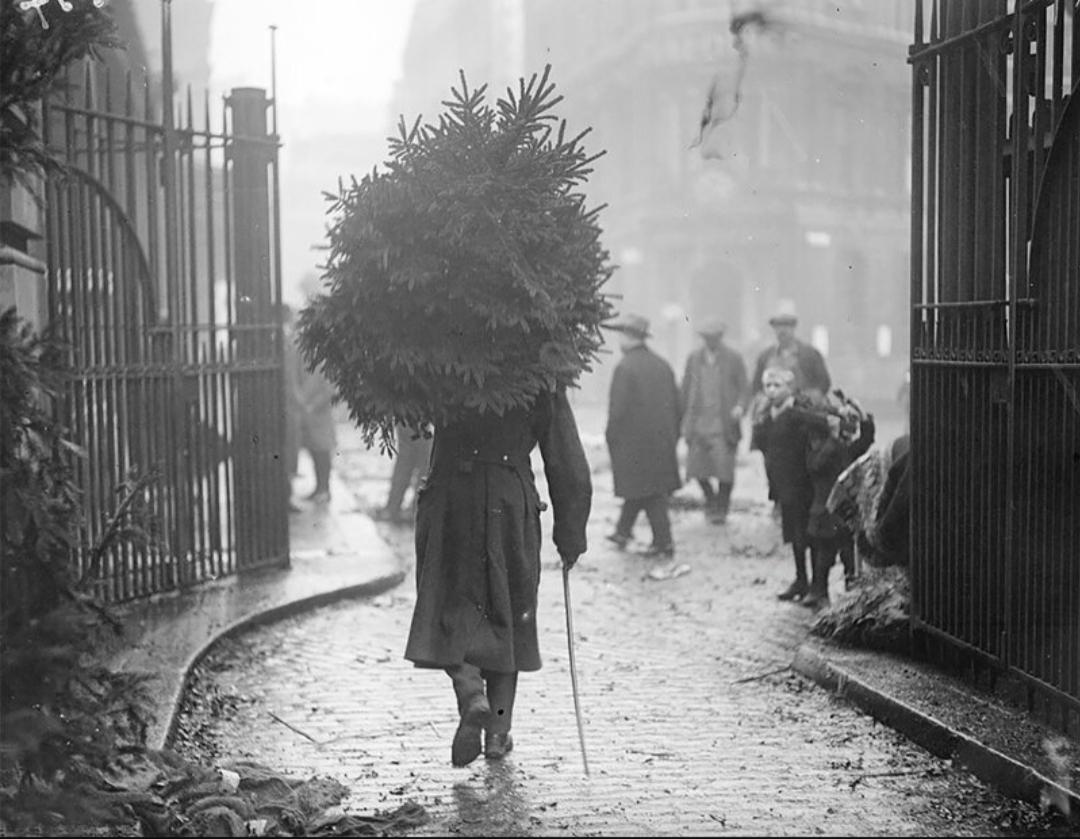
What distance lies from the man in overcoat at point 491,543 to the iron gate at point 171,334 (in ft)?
7.03

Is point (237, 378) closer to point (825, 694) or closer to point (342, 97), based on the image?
point (825, 694)

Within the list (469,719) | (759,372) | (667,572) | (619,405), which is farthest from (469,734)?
(759,372)

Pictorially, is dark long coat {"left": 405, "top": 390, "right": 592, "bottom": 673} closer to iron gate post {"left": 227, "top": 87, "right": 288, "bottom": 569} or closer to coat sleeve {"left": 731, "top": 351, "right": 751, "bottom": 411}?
iron gate post {"left": 227, "top": 87, "right": 288, "bottom": 569}

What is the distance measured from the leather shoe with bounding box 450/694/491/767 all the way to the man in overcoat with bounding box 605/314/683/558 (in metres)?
7.11

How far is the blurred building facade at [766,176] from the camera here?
39812mm

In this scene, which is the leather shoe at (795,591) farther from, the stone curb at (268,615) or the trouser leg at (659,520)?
the stone curb at (268,615)

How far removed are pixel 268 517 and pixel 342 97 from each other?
91694 mm

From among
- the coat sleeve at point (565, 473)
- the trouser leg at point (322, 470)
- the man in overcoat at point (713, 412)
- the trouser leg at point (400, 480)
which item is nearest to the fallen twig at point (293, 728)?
the coat sleeve at point (565, 473)

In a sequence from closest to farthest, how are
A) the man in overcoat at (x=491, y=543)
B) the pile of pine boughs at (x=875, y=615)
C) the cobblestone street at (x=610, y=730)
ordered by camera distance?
the cobblestone street at (x=610, y=730), the man in overcoat at (x=491, y=543), the pile of pine boughs at (x=875, y=615)

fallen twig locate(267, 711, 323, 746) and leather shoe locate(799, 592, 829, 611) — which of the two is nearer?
fallen twig locate(267, 711, 323, 746)

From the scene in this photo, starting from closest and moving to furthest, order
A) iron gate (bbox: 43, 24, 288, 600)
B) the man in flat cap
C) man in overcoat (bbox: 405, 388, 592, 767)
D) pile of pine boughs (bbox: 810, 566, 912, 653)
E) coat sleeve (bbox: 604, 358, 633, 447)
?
1. man in overcoat (bbox: 405, 388, 592, 767)
2. pile of pine boughs (bbox: 810, 566, 912, 653)
3. iron gate (bbox: 43, 24, 288, 600)
4. coat sleeve (bbox: 604, 358, 633, 447)
5. the man in flat cap

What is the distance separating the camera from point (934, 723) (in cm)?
659

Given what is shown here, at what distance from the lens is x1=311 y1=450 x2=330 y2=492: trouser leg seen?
1706 cm

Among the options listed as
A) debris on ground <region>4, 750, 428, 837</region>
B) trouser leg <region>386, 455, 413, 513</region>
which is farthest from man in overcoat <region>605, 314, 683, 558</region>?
debris on ground <region>4, 750, 428, 837</region>
